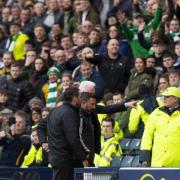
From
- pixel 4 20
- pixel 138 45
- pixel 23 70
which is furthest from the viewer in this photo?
pixel 4 20

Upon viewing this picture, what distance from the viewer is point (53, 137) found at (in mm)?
13875

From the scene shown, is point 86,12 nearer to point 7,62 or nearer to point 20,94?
point 7,62

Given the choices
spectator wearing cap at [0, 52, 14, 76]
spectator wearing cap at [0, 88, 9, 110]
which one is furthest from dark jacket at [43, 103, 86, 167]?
spectator wearing cap at [0, 52, 14, 76]

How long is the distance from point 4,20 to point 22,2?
1000 millimetres

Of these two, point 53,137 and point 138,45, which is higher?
point 138,45

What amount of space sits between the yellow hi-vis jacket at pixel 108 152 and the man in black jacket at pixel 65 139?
2721mm

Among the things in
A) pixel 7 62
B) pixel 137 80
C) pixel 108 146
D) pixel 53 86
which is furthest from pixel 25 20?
pixel 108 146

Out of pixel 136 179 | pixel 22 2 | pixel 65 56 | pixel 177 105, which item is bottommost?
pixel 136 179

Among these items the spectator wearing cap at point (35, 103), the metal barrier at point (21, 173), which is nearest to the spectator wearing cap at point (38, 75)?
the spectator wearing cap at point (35, 103)

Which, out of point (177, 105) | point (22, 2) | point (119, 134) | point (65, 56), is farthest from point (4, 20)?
point (177, 105)

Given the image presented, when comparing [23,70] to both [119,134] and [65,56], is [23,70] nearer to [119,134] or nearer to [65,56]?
[65,56]

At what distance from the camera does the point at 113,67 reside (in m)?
19.3

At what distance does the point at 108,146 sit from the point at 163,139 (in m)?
2.56

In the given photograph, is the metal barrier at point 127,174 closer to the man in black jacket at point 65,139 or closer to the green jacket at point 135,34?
the man in black jacket at point 65,139
